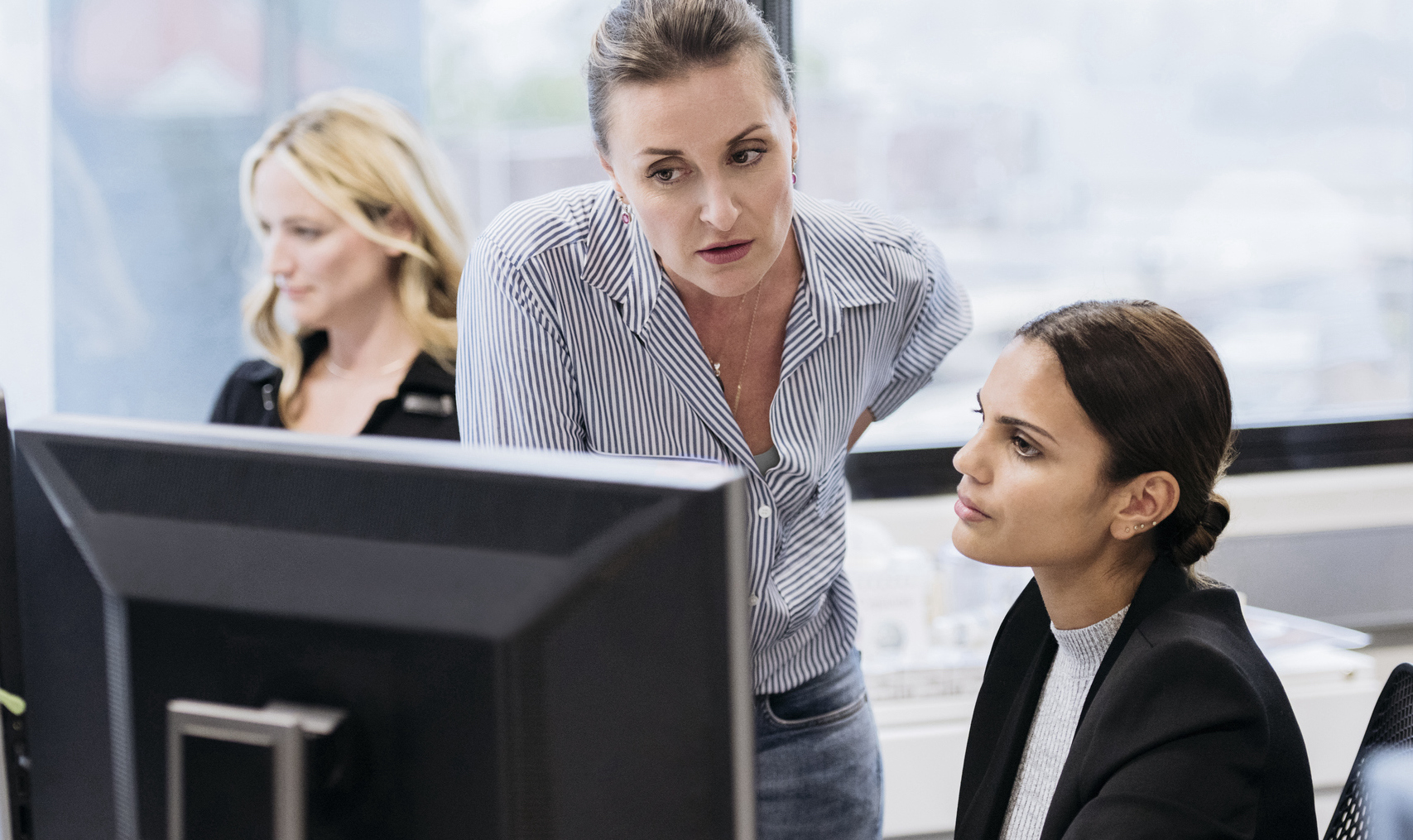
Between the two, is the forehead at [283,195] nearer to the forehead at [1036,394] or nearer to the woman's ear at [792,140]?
the woman's ear at [792,140]

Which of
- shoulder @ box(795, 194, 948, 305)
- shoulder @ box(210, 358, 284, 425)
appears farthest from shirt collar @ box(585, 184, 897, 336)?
shoulder @ box(210, 358, 284, 425)

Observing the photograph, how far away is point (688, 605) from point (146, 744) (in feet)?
1.07

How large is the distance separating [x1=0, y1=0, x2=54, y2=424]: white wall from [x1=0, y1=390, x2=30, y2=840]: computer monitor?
5.68 ft

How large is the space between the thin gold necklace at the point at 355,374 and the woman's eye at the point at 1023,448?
112cm

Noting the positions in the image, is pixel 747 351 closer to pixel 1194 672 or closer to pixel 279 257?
pixel 1194 672

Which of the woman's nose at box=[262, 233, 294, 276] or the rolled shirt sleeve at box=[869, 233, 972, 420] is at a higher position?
the woman's nose at box=[262, 233, 294, 276]

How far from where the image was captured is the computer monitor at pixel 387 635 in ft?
1.83

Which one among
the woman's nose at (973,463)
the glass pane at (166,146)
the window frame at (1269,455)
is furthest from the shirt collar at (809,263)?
the glass pane at (166,146)

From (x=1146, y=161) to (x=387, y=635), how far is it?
7.63ft

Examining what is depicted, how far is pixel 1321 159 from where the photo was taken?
2.64m

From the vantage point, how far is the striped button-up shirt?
1.23 m

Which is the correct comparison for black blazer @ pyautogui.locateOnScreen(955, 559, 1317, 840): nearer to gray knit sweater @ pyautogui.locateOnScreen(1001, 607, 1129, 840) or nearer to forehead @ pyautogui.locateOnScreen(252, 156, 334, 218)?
gray knit sweater @ pyautogui.locateOnScreen(1001, 607, 1129, 840)

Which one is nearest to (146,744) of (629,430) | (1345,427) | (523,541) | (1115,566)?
(523,541)

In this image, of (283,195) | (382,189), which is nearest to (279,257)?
(283,195)
